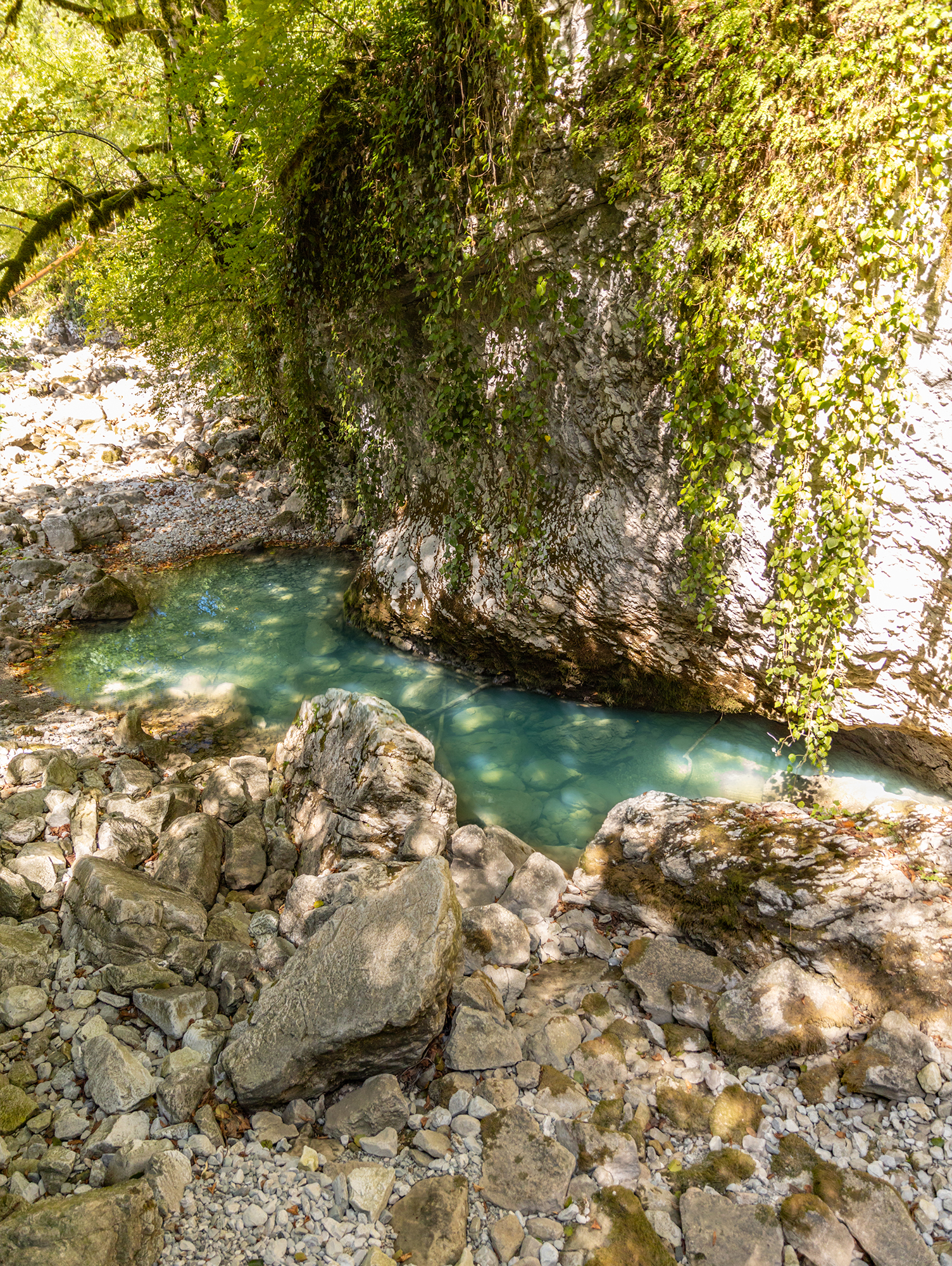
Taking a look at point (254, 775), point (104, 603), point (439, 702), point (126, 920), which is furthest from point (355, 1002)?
point (104, 603)

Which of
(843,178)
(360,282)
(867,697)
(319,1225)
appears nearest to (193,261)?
(360,282)

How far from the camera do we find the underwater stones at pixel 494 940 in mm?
3467

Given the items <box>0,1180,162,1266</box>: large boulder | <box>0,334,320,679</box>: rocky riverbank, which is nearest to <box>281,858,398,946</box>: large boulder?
<box>0,1180,162,1266</box>: large boulder

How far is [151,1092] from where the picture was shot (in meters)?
2.54

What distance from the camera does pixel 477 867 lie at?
4.13m

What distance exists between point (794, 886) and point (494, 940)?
1552mm

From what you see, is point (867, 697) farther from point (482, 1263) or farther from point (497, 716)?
point (482, 1263)

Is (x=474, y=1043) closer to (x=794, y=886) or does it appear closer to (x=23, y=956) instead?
(x=794, y=886)

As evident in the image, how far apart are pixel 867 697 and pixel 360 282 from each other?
5450 mm

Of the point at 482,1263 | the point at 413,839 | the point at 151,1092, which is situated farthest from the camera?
the point at 413,839

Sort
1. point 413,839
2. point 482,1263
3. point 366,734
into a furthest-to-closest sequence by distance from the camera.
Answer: point 366,734
point 413,839
point 482,1263

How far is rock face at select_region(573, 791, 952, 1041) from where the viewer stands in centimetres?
301

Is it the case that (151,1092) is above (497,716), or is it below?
above

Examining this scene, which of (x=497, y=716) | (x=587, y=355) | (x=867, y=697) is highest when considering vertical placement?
(x=587, y=355)
